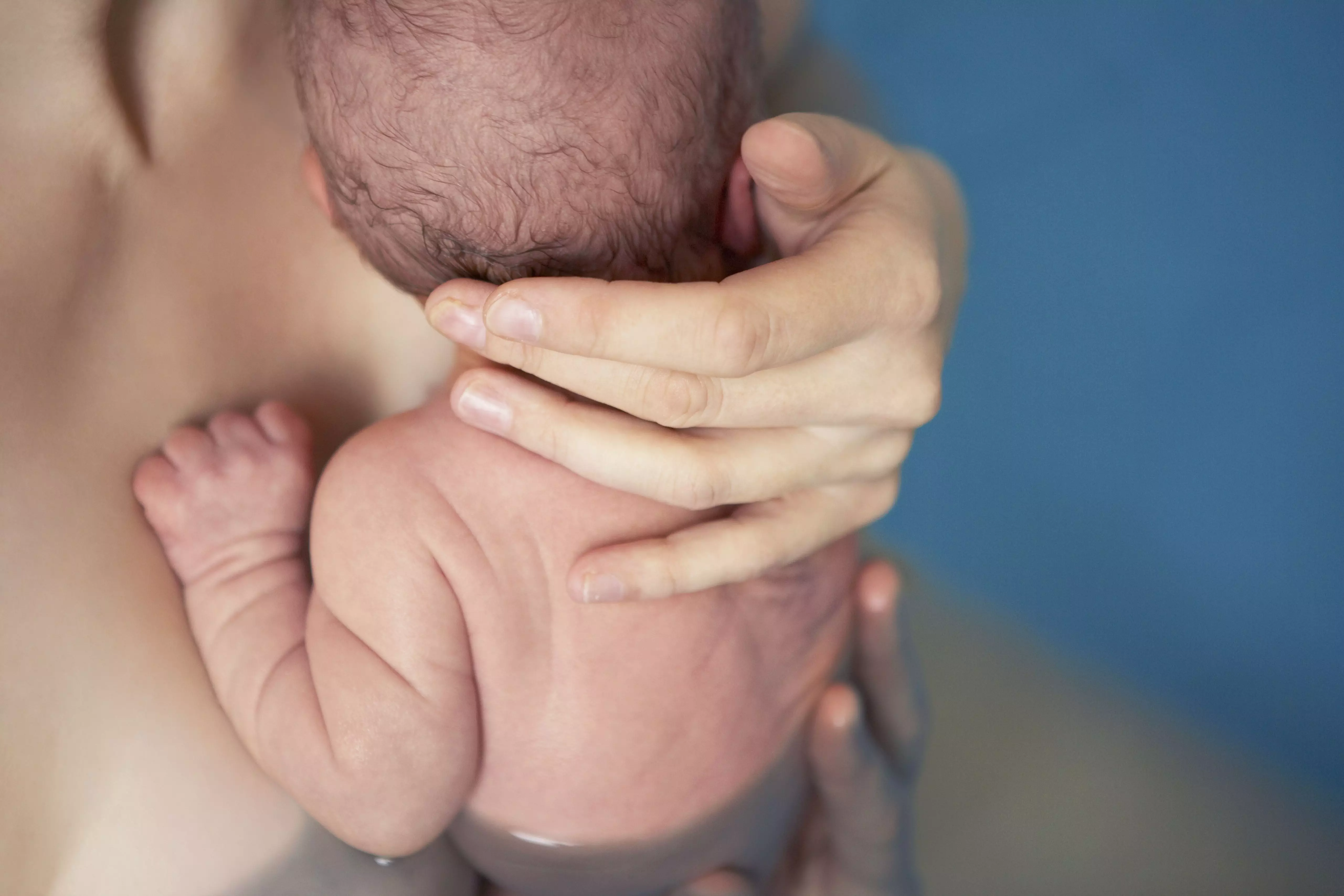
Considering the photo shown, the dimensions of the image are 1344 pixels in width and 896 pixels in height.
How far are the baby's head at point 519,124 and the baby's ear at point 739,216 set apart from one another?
1.4 inches

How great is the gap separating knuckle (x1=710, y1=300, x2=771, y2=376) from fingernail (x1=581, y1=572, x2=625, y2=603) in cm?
18

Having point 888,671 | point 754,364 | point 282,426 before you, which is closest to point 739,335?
point 754,364

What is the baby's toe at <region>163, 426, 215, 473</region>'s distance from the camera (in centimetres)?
70

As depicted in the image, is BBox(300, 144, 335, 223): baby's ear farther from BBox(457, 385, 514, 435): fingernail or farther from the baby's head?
BBox(457, 385, 514, 435): fingernail

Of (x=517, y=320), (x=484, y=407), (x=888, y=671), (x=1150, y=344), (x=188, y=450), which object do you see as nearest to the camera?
(x=517, y=320)

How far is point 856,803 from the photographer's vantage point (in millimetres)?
887

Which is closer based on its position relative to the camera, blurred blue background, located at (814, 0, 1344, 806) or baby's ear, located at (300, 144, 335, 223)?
baby's ear, located at (300, 144, 335, 223)

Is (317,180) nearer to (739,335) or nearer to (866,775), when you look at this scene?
(739,335)

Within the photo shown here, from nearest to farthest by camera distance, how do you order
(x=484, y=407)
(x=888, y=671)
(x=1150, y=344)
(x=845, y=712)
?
(x=484, y=407), (x=845, y=712), (x=888, y=671), (x=1150, y=344)

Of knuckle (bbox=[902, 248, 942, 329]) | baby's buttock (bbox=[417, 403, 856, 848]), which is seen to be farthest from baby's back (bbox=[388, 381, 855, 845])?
knuckle (bbox=[902, 248, 942, 329])

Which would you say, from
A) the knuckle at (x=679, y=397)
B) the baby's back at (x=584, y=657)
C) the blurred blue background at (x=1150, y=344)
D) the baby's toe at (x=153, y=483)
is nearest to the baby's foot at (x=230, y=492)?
the baby's toe at (x=153, y=483)

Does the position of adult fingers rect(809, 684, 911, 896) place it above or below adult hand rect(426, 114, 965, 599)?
below

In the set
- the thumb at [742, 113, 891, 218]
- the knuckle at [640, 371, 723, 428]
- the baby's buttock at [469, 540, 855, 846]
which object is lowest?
the baby's buttock at [469, 540, 855, 846]

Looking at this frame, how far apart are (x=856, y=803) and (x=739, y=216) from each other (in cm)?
56
